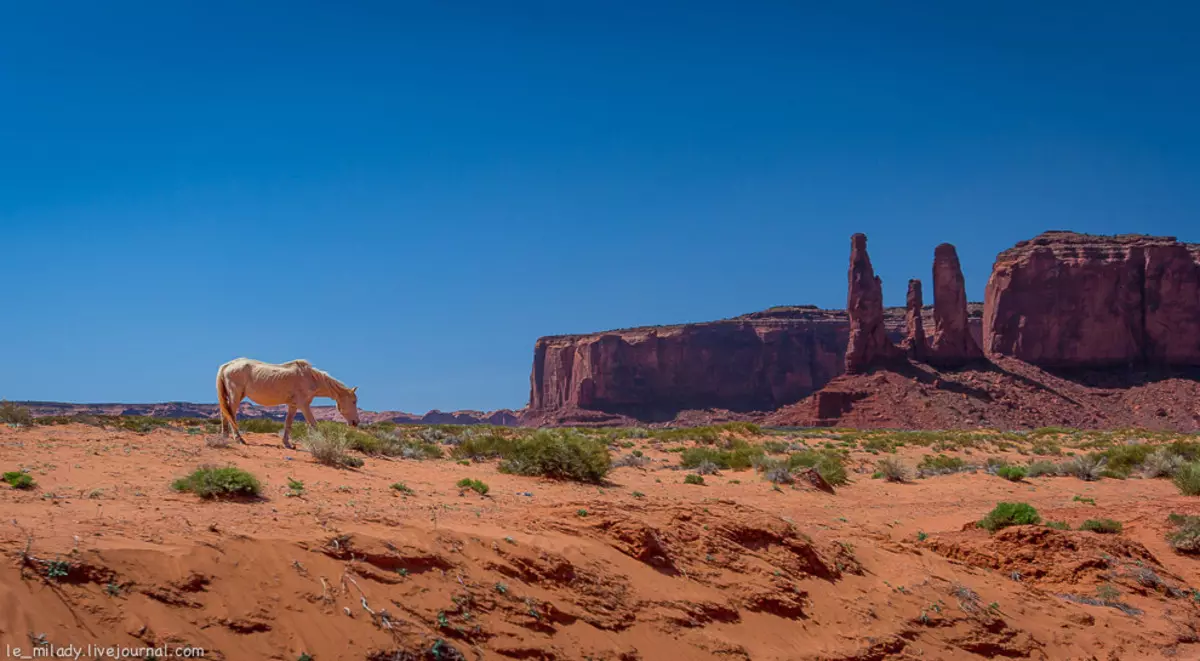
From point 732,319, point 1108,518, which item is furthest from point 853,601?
point 732,319

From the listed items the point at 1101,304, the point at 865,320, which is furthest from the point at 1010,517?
the point at 1101,304

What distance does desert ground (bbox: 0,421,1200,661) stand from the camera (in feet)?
19.7

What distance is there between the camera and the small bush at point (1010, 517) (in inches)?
556

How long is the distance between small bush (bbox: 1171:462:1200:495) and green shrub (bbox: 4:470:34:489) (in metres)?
24.4

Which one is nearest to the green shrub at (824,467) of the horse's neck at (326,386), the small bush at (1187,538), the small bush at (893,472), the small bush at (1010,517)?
the small bush at (893,472)

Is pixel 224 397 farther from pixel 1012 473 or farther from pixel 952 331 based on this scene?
pixel 952 331

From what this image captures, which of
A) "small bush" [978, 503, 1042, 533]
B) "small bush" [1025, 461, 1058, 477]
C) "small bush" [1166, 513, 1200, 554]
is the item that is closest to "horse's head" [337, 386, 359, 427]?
"small bush" [978, 503, 1042, 533]

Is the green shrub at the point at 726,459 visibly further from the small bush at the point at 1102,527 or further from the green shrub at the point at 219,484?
the green shrub at the point at 219,484

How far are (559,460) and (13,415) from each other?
575 inches

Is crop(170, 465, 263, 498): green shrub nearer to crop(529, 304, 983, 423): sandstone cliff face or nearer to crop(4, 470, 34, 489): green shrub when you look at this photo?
crop(4, 470, 34, 489): green shrub

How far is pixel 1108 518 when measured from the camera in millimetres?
16266

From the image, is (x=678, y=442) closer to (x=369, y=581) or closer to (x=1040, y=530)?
(x=1040, y=530)

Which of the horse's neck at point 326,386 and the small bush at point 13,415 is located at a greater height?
the horse's neck at point 326,386

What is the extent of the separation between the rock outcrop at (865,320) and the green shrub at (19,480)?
81776 mm
